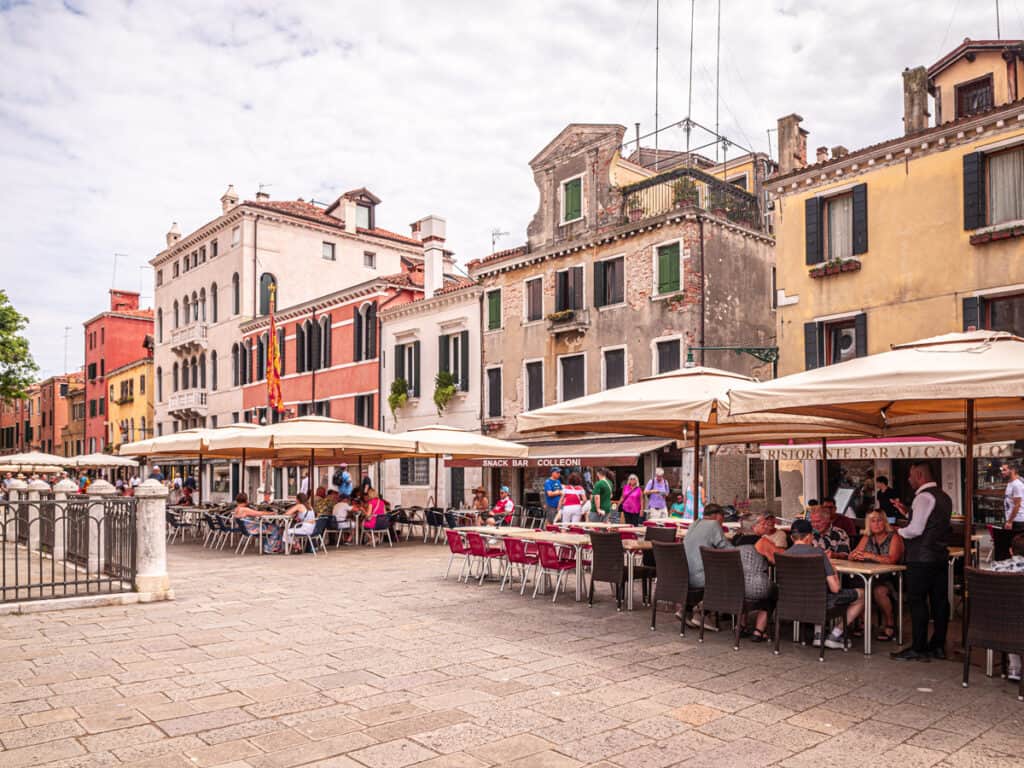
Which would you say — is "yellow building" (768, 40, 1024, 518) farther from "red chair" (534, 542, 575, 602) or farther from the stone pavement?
the stone pavement

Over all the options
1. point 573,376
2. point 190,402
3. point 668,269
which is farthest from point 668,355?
point 190,402

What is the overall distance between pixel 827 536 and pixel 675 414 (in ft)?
6.34

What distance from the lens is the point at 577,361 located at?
24422 millimetres

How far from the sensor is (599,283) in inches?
935

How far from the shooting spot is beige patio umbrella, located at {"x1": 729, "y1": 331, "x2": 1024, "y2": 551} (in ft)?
19.5

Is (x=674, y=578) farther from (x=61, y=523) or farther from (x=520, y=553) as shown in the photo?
(x=61, y=523)

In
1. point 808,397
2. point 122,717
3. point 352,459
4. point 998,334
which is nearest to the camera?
point 122,717

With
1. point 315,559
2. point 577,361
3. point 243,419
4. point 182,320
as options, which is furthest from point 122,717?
point 182,320

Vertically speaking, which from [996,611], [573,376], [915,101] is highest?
[915,101]

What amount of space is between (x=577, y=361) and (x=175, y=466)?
100ft

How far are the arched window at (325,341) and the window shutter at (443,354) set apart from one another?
7001 millimetres

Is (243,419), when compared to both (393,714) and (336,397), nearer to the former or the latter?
(336,397)

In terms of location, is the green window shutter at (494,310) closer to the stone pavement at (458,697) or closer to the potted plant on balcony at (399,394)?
the potted plant on balcony at (399,394)

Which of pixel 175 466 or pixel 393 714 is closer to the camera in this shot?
pixel 393 714
